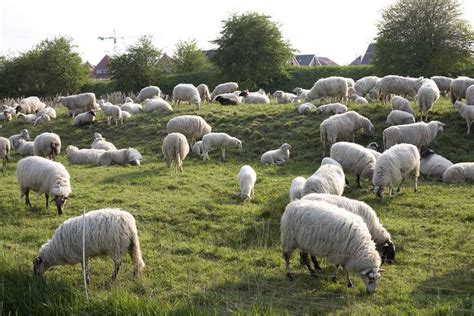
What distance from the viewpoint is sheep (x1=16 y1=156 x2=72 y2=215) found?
1135cm

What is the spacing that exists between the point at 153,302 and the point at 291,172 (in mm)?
9541

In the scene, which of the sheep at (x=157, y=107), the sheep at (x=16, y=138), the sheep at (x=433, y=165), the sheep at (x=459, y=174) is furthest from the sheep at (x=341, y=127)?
the sheep at (x=16, y=138)

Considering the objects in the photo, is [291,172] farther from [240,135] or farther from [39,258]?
[39,258]

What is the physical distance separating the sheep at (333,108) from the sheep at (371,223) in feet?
36.3

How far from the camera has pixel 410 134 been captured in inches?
623

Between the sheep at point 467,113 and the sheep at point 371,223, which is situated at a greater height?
the sheep at point 467,113

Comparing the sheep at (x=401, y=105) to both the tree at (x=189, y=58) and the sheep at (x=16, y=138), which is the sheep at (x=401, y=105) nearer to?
the sheep at (x=16, y=138)

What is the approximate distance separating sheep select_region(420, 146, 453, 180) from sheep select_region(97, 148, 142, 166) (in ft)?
29.7

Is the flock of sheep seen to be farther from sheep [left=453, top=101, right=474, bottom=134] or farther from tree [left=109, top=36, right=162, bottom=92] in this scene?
tree [left=109, top=36, right=162, bottom=92]

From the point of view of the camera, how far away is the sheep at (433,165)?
46.9ft

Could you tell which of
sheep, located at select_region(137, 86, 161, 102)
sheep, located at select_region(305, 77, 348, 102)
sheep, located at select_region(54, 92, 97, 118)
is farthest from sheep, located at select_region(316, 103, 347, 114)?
sheep, located at select_region(137, 86, 161, 102)

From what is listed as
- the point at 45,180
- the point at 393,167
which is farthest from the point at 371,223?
the point at 45,180

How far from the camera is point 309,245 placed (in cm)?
741

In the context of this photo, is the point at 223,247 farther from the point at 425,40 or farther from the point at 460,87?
the point at 425,40
